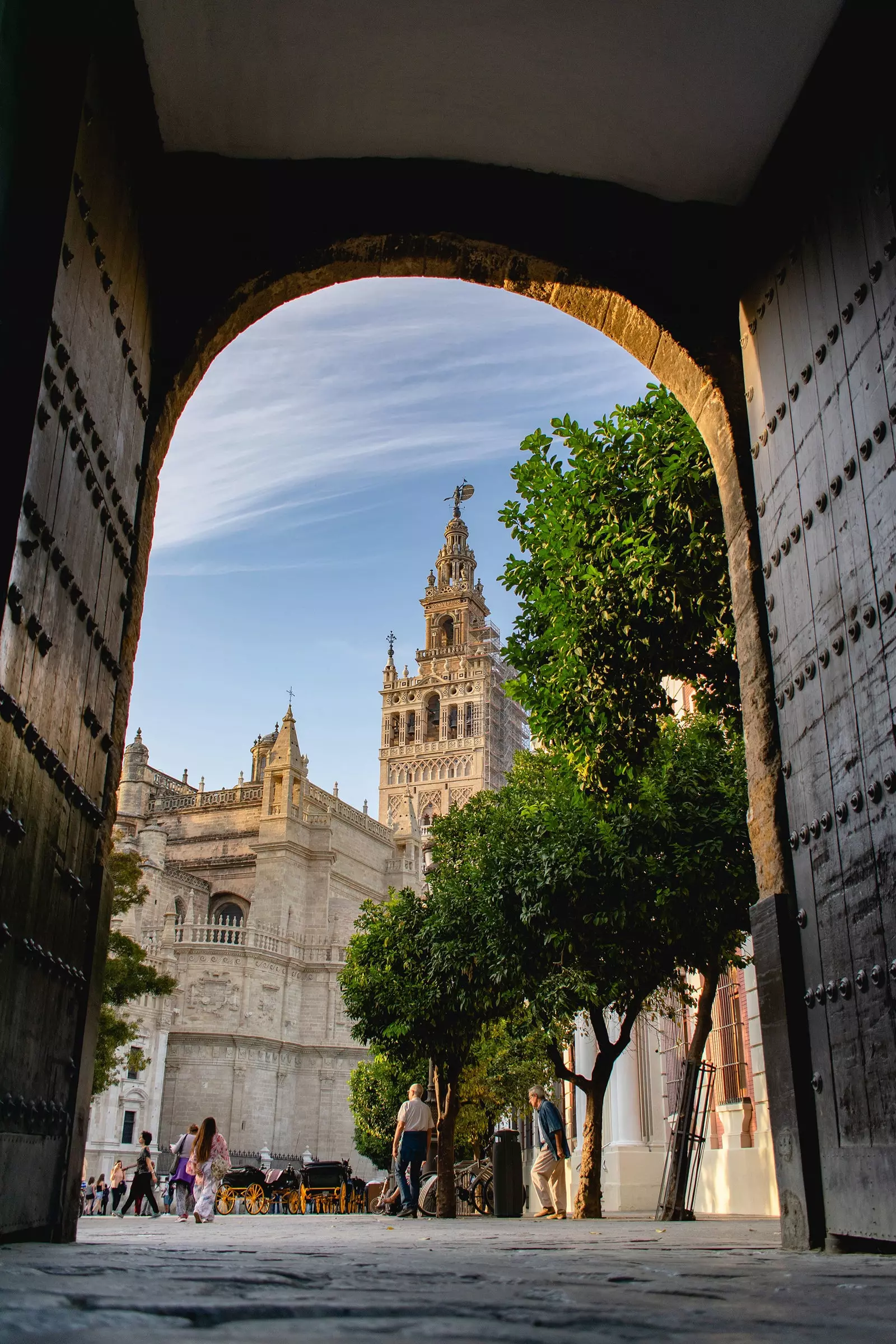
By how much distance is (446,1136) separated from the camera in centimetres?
1530

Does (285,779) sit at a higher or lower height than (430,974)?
higher

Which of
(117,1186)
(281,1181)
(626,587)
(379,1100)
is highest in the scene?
(626,587)

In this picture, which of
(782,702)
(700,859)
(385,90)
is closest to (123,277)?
(385,90)

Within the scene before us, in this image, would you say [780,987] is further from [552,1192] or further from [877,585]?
[552,1192]

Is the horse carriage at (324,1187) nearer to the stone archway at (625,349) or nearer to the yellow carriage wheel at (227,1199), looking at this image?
the yellow carriage wheel at (227,1199)

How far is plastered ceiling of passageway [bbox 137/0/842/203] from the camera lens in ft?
15.6

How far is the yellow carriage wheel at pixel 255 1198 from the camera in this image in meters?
20.5

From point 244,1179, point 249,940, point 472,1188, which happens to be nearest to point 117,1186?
point 244,1179

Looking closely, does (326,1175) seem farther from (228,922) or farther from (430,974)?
(228,922)

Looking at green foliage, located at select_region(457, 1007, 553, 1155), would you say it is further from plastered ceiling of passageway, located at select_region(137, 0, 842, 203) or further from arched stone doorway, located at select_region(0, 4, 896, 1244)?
plastered ceiling of passageway, located at select_region(137, 0, 842, 203)

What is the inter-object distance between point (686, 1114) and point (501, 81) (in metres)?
9.30

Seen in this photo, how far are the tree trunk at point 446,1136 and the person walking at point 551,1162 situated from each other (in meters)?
1.99

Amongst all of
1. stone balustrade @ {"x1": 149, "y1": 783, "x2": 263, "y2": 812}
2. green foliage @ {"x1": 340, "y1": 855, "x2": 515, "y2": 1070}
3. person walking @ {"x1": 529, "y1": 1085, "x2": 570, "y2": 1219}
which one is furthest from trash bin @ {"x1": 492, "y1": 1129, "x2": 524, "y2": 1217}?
stone balustrade @ {"x1": 149, "y1": 783, "x2": 263, "y2": 812}

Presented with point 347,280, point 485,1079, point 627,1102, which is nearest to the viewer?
point 347,280
